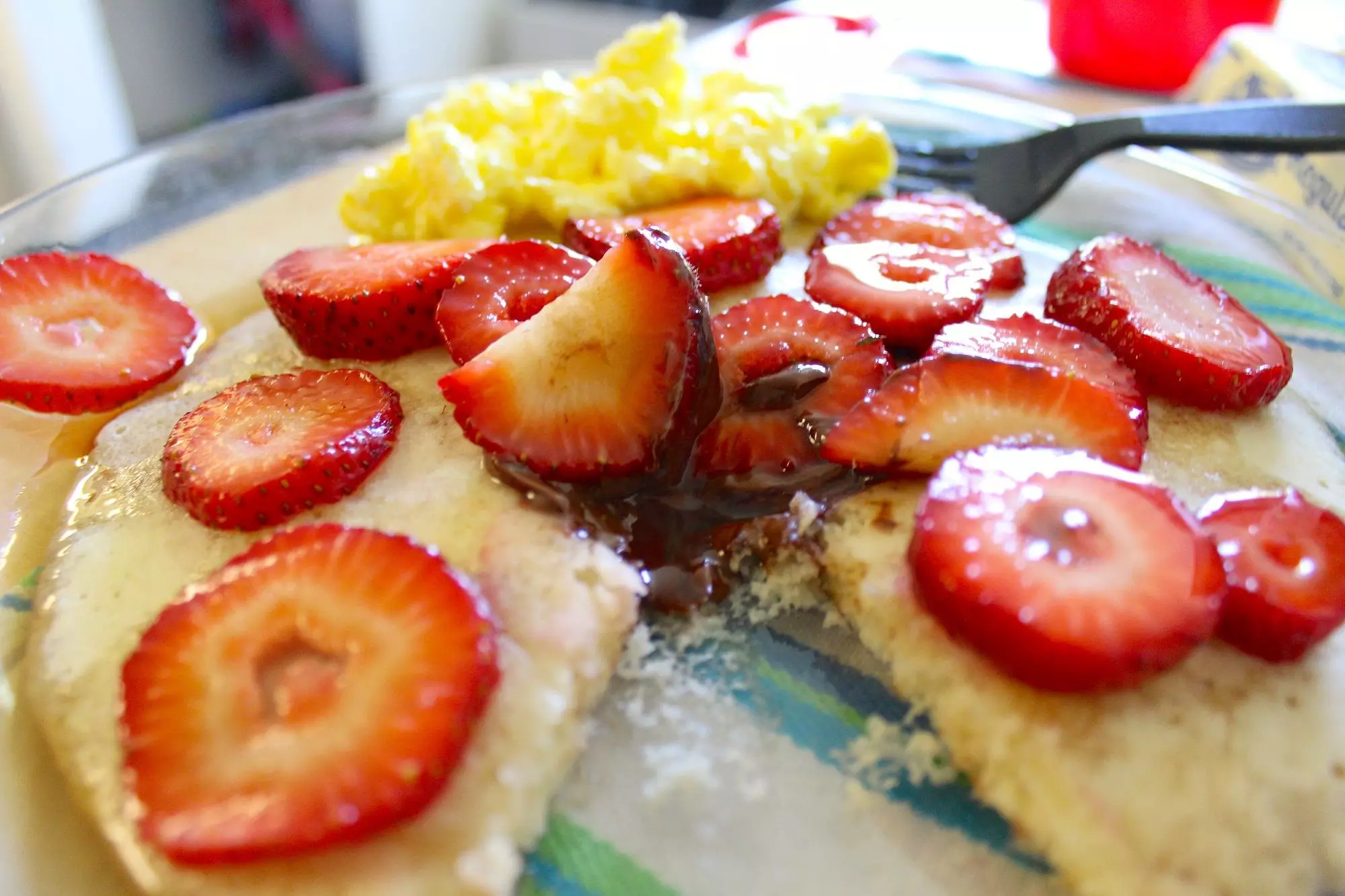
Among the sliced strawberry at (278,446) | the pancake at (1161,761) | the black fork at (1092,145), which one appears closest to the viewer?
the pancake at (1161,761)

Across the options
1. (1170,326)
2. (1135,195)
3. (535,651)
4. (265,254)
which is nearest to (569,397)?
(535,651)

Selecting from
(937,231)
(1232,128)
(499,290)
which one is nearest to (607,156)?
(499,290)

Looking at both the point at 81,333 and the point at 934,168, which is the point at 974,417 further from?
the point at 81,333

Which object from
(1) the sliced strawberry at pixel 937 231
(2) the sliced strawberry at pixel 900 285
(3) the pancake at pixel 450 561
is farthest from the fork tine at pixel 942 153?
(3) the pancake at pixel 450 561

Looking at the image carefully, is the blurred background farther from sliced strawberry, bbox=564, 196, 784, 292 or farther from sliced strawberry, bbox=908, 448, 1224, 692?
sliced strawberry, bbox=908, 448, 1224, 692

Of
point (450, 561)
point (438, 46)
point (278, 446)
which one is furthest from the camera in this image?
point (438, 46)

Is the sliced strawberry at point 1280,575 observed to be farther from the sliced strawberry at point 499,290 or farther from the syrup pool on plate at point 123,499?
the sliced strawberry at point 499,290
